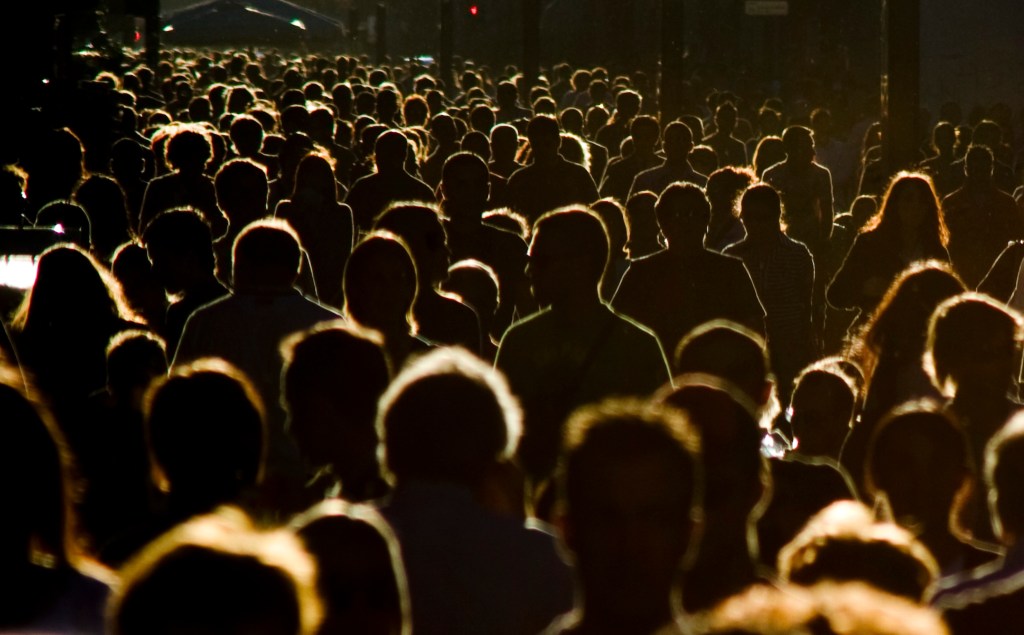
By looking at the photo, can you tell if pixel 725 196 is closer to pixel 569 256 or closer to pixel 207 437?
pixel 569 256

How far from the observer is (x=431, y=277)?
8070 mm

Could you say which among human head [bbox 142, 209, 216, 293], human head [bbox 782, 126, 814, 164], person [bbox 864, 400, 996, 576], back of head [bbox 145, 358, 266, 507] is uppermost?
human head [bbox 782, 126, 814, 164]

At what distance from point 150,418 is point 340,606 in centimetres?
106

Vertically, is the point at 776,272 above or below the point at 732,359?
below

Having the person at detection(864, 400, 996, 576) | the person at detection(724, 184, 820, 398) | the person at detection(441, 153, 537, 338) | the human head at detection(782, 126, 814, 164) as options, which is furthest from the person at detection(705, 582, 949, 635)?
the human head at detection(782, 126, 814, 164)

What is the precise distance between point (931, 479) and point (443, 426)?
5.28ft

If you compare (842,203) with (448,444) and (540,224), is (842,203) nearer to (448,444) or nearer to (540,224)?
(540,224)

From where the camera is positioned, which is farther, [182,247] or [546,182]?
[546,182]

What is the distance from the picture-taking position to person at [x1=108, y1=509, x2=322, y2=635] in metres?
2.81

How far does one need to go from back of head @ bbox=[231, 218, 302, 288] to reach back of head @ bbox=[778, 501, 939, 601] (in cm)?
317

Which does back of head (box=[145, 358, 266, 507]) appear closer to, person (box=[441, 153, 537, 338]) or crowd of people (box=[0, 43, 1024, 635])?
crowd of people (box=[0, 43, 1024, 635])

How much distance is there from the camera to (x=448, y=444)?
165 inches

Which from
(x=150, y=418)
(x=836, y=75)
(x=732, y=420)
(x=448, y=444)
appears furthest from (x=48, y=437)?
(x=836, y=75)

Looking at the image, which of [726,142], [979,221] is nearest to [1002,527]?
[979,221]
